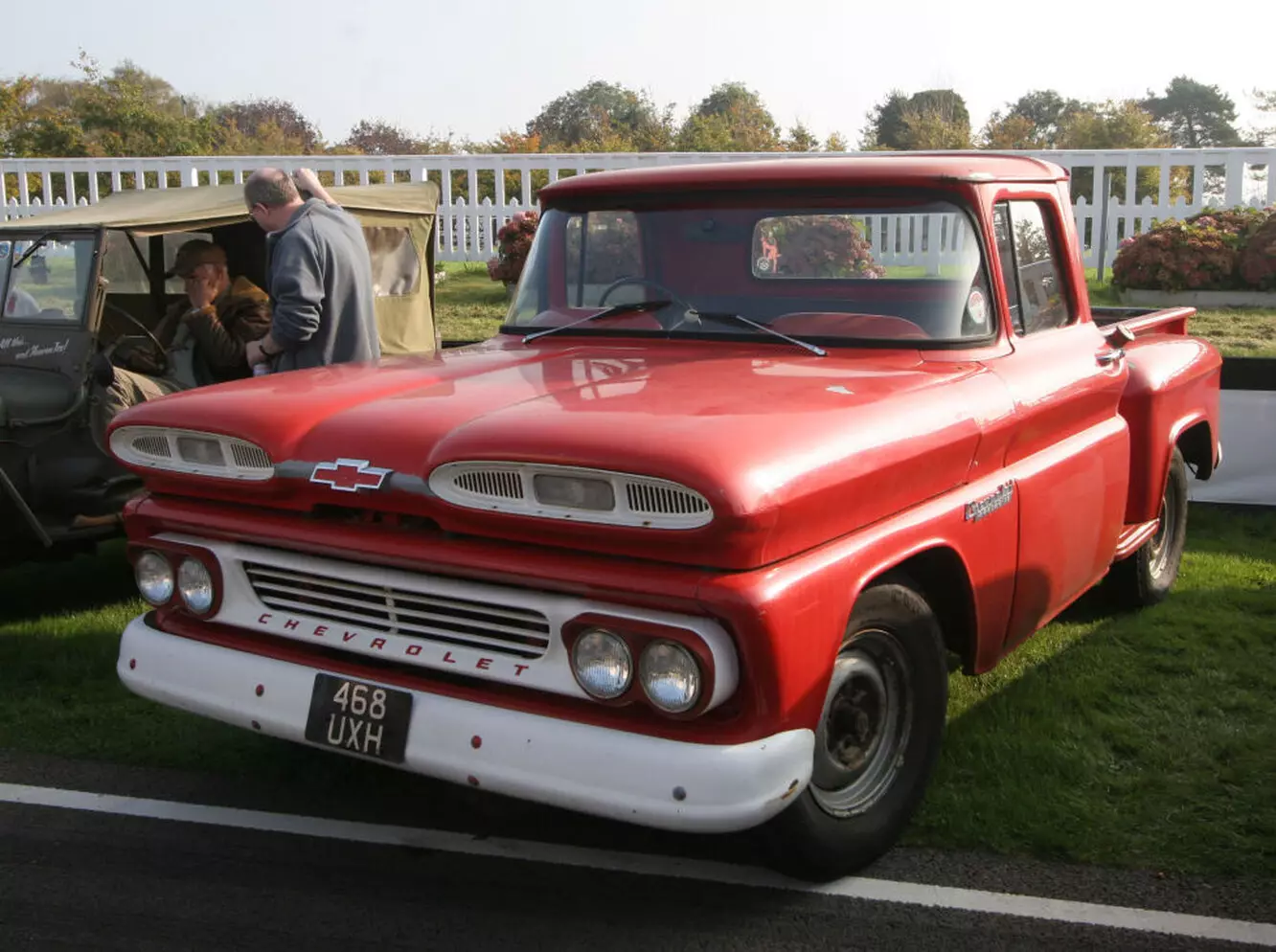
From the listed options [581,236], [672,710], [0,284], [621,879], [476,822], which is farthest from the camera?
[0,284]

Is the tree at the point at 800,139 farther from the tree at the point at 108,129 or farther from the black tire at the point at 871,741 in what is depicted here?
the black tire at the point at 871,741

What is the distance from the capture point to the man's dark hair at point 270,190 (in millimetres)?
5477

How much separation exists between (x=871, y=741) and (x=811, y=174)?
1.76 metres

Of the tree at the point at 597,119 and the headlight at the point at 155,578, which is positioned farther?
the tree at the point at 597,119

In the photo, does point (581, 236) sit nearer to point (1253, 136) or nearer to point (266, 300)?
point (266, 300)

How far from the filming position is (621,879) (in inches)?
133

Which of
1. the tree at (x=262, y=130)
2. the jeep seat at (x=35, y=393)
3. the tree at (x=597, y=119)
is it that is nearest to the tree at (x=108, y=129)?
the tree at (x=262, y=130)

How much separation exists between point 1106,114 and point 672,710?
35.5m

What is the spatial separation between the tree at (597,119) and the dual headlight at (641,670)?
32.7 m

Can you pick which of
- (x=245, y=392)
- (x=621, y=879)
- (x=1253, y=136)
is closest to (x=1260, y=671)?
(x=621, y=879)

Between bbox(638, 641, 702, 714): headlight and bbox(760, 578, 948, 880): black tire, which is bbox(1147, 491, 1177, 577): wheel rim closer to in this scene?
bbox(760, 578, 948, 880): black tire

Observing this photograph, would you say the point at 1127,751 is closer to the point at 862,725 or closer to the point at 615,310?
the point at 862,725

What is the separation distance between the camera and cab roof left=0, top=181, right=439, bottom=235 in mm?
6165

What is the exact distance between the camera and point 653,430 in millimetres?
2857
